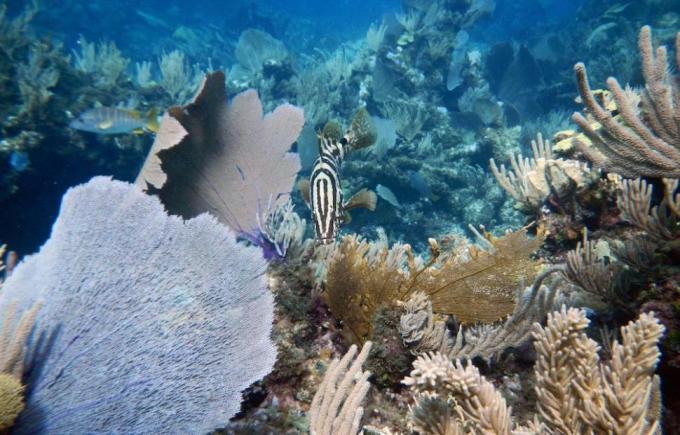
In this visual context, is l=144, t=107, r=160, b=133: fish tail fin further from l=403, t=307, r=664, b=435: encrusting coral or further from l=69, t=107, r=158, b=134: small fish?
l=403, t=307, r=664, b=435: encrusting coral

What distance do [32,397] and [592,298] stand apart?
3.23 metres

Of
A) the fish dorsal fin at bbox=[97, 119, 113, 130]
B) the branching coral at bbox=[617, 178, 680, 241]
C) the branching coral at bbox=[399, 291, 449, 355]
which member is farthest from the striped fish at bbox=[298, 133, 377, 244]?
the fish dorsal fin at bbox=[97, 119, 113, 130]

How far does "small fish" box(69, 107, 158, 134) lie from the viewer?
638cm

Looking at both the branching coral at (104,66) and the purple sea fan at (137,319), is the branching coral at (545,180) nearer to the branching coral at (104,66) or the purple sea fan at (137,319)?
the purple sea fan at (137,319)

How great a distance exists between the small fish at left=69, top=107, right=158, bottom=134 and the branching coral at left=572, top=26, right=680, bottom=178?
237 inches

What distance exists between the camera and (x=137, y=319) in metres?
1.82

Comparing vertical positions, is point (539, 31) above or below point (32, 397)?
above

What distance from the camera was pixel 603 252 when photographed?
10.8 ft

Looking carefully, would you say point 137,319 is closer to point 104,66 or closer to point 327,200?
point 327,200

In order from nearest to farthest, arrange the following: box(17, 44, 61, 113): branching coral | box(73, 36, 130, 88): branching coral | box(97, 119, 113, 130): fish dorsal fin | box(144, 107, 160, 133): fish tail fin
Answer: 1. box(144, 107, 160, 133): fish tail fin
2. box(97, 119, 113, 130): fish dorsal fin
3. box(17, 44, 61, 113): branching coral
4. box(73, 36, 130, 88): branching coral

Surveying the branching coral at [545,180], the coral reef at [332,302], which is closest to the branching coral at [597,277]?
Result: the coral reef at [332,302]

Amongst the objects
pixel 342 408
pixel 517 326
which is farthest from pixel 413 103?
pixel 342 408

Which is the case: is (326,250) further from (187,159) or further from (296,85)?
(296,85)

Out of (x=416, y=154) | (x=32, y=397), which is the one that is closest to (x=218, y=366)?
(x=32, y=397)
